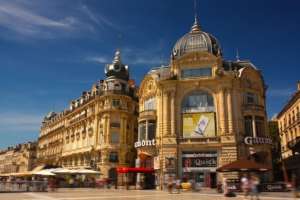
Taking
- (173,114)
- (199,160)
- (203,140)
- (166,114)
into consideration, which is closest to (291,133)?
(203,140)

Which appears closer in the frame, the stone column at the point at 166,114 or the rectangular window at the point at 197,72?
the stone column at the point at 166,114

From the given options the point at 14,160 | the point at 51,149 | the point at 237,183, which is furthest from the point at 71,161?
the point at 14,160

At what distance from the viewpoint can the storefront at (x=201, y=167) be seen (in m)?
43.8

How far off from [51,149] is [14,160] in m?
47.7

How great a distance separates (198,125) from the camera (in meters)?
45.6

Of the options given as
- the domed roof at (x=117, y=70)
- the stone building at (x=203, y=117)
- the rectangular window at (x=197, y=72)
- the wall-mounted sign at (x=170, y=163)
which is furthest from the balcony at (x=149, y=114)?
the domed roof at (x=117, y=70)

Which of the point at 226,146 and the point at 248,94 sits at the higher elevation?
the point at 248,94

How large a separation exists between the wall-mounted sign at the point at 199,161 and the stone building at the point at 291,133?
967cm

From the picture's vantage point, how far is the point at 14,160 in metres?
124

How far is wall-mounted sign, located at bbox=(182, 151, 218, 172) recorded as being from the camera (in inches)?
1735

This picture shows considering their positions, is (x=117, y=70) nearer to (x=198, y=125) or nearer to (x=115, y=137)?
(x=115, y=137)

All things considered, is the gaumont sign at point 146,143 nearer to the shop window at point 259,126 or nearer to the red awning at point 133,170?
the red awning at point 133,170

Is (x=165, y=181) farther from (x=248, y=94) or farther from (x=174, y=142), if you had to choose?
(x=248, y=94)

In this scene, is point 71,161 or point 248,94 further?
point 71,161
